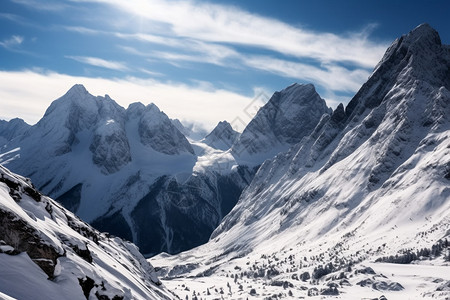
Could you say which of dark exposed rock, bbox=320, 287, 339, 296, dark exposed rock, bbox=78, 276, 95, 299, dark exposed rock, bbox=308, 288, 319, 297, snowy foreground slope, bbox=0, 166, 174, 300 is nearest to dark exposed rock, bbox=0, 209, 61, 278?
snowy foreground slope, bbox=0, 166, 174, 300

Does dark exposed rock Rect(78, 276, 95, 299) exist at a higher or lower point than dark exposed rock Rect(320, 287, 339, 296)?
higher

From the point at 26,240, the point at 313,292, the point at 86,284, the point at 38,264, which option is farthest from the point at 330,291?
the point at 26,240

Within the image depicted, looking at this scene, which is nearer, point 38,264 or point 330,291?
point 38,264

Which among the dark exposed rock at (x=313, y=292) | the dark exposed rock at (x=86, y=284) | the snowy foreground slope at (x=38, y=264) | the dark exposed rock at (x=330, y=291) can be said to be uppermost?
the snowy foreground slope at (x=38, y=264)

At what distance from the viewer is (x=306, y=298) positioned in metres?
175

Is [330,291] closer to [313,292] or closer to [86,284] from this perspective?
[313,292]

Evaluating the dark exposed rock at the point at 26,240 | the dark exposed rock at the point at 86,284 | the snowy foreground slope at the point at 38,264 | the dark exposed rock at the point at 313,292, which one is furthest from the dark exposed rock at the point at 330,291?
the dark exposed rock at the point at 26,240

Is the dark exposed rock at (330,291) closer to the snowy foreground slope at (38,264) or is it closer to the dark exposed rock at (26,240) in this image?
the snowy foreground slope at (38,264)

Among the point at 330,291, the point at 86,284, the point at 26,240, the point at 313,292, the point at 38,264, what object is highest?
the point at 26,240

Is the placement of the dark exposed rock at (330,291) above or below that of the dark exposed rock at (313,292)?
above

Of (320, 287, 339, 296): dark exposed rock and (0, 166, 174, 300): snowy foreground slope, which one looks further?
(320, 287, 339, 296): dark exposed rock

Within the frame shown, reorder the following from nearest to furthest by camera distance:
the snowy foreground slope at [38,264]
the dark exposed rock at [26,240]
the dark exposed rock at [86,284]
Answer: the snowy foreground slope at [38,264] → the dark exposed rock at [26,240] → the dark exposed rock at [86,284]

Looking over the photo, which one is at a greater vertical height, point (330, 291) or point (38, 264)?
point (38, 264)

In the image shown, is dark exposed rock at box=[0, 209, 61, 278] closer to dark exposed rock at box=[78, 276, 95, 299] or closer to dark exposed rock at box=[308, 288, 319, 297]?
dark exposed rock at box=[78, 276, 95, 299]
